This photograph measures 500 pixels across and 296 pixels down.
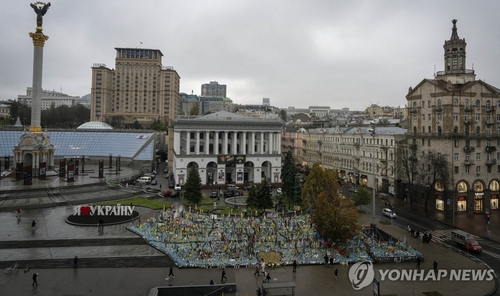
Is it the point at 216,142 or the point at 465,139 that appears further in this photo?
the point at 216,142

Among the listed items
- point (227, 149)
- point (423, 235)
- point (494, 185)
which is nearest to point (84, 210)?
point (227, 149)

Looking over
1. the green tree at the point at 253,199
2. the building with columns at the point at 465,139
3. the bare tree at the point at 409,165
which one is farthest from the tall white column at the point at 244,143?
the building with columns at the point at 465,139

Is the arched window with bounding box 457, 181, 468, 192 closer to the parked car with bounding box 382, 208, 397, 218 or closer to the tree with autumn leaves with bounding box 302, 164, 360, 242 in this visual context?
the parked car with bounding box 382, 208, 397, 218

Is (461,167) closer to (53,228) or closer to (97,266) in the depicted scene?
(97,266)

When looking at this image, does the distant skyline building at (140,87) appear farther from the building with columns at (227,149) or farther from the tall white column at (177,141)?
the building with columns at (227,149)

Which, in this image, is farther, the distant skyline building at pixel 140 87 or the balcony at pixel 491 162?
the distant skyline building at pixel 140 87

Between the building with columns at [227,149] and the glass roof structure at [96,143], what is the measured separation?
876 inches

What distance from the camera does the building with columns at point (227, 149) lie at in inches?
2503

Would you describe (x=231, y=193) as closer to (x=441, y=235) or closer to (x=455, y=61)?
(x=441, y=235)

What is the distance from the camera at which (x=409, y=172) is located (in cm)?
4997

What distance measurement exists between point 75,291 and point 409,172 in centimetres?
4477

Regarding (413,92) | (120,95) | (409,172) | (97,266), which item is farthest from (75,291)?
(120,95)

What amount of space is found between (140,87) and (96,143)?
8217 cm

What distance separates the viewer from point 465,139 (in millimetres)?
44469
